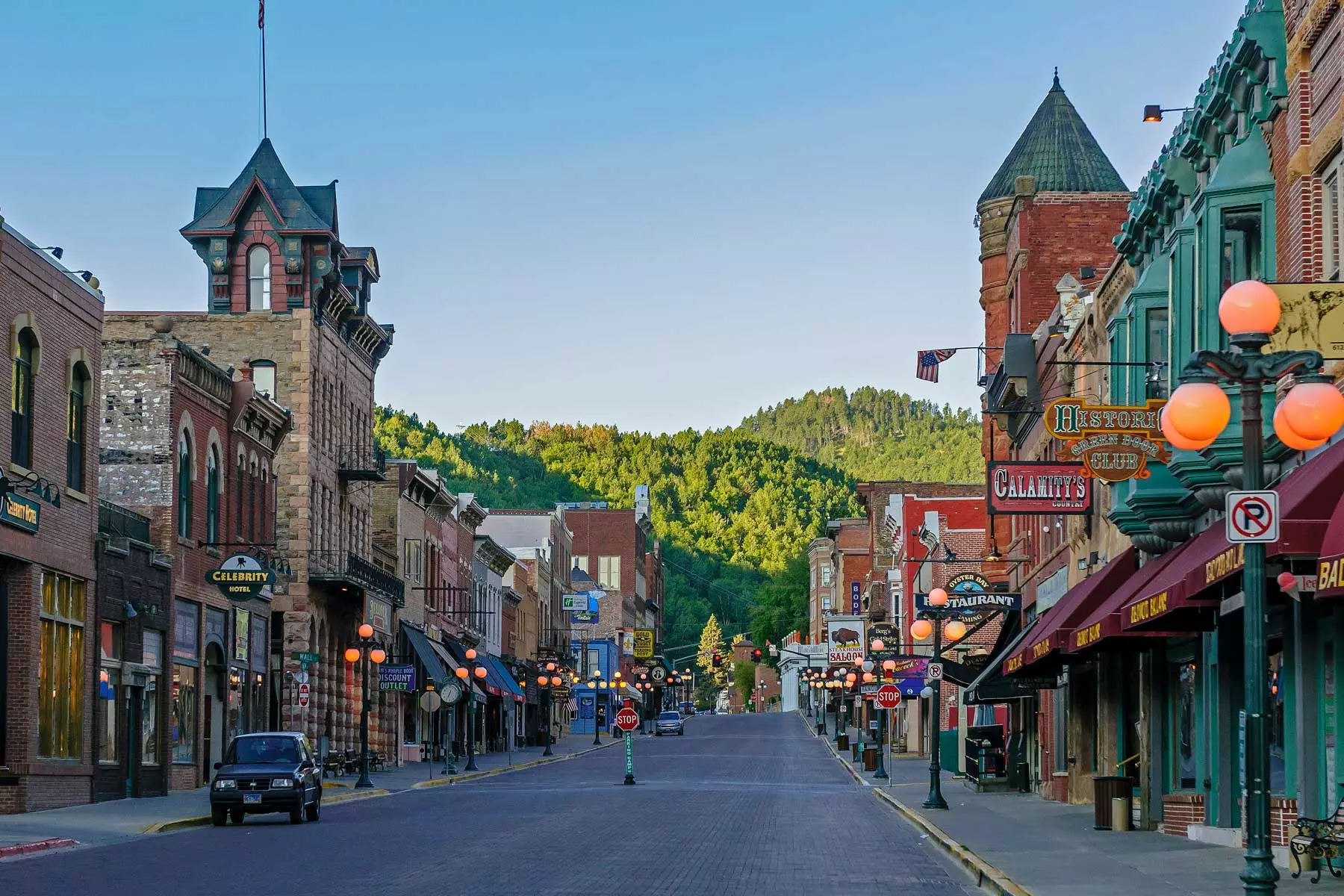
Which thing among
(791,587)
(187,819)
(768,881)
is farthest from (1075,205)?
(791,587)

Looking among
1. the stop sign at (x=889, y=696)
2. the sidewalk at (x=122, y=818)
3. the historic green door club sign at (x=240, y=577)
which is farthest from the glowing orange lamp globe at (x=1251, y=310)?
the stop sign at (x=889, y=696)

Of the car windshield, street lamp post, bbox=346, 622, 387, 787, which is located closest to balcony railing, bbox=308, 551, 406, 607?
street lamp post, bbox=346, 622, 387, 787

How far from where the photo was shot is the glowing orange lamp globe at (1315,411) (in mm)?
12125

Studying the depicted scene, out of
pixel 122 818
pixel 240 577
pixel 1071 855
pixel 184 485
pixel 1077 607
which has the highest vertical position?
pixel 184 485

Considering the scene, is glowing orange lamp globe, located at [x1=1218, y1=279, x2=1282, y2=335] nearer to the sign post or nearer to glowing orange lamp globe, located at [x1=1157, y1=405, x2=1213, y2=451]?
glowing orange lamp globe, located at [x1=1157, y1=405, x2=1213, y2=451]

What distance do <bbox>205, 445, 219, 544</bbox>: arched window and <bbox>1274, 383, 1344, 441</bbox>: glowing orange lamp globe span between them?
1406 inches

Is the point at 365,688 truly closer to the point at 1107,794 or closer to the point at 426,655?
the point at 426,655

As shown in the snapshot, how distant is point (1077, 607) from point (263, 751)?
44.5 feet

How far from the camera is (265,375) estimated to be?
54.7 meters

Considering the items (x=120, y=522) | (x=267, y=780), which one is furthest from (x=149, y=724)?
(x=267, y=780)

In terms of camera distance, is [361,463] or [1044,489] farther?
[361,463]

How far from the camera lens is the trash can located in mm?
29594

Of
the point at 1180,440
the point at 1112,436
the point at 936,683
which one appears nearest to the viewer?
the point at 1180,440

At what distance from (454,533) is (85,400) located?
42.8 m
